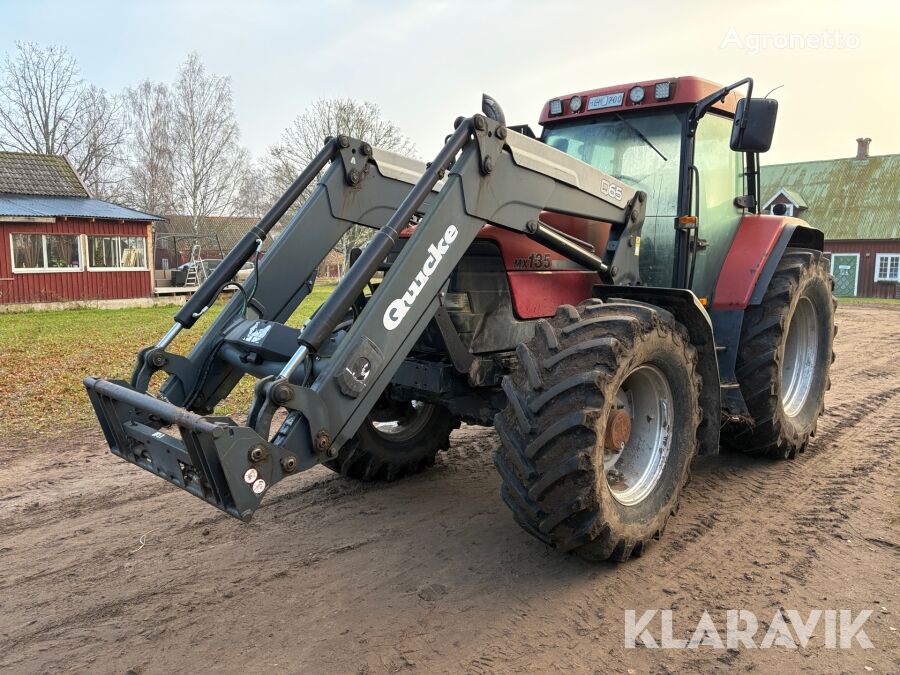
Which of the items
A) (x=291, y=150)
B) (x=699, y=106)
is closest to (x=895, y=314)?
(x=699, y=106)

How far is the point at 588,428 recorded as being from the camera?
→ 3.23 metres

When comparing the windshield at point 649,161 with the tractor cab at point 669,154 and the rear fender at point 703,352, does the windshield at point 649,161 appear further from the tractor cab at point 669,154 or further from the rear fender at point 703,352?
the rear fender at point 703,352

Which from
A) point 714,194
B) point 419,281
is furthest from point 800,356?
point 419,281

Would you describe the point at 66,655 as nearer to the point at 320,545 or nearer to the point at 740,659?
the point at 320,545

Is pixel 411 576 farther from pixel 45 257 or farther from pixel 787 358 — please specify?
pixel 45 257

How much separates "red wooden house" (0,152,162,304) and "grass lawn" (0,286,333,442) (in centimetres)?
299

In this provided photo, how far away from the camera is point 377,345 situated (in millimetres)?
3244

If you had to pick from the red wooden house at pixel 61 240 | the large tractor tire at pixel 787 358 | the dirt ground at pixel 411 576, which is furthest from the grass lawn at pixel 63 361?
the large tractor tire at pixel 787 358

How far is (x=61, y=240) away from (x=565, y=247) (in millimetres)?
22132

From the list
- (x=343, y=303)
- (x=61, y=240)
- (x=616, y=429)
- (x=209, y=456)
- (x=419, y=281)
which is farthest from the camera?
(x=61, y=240)

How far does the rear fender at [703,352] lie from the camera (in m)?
4.16

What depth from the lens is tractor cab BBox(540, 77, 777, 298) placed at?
4754mm

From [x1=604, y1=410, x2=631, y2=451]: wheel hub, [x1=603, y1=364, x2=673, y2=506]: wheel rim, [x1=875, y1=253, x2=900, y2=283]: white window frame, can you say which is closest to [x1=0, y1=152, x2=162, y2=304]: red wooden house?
[x1=603, y1=364, x2=673, y2=506]: wheel rim

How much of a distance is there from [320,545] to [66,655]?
1.38 m
